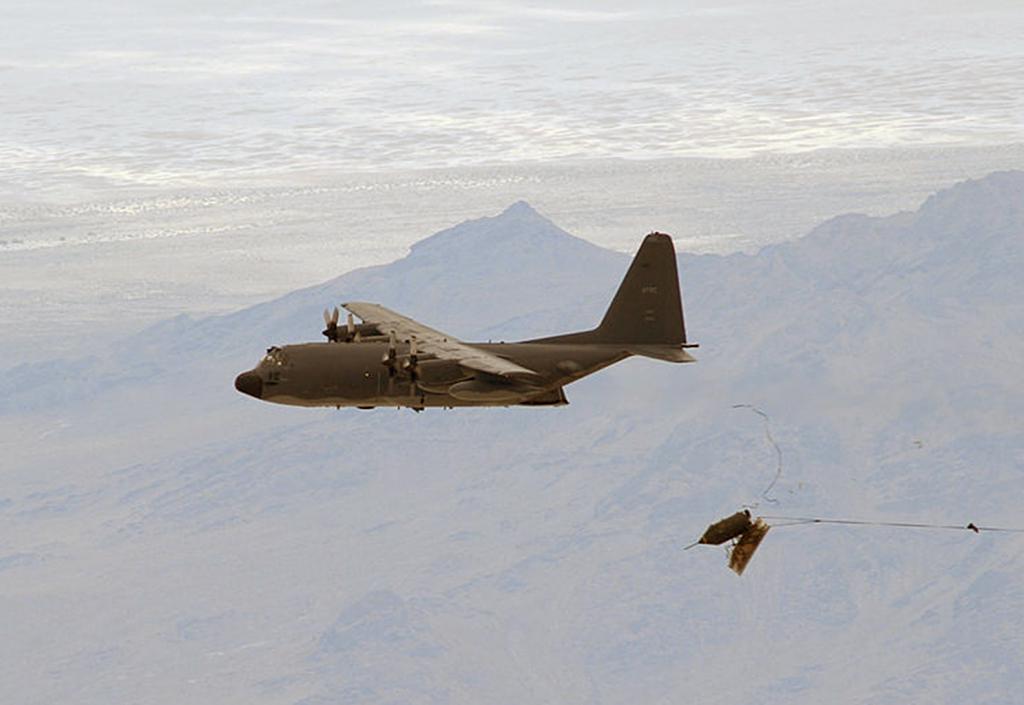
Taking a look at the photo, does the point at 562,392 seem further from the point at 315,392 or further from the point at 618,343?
the point at 315,392

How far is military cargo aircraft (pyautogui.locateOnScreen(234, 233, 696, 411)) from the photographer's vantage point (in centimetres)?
9112

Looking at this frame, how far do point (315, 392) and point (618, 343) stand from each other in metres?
19.2

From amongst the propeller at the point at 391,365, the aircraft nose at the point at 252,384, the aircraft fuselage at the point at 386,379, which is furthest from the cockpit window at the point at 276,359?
the propeller at the point at 391,365

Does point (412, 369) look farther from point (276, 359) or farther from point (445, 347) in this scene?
point (276, 359)

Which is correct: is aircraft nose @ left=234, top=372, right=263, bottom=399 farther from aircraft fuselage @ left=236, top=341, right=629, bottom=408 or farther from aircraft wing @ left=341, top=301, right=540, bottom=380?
aircraft wing @ left=341, top=301, right=540, bottom=380

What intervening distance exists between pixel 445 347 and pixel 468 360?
387 centimetres

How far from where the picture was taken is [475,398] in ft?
292

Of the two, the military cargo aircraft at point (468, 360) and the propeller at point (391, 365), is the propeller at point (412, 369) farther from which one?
the propeller at point (391, 365)

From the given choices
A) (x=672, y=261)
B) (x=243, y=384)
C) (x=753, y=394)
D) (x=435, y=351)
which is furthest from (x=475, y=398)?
(x=753, y=394)

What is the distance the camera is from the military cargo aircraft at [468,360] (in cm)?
9112

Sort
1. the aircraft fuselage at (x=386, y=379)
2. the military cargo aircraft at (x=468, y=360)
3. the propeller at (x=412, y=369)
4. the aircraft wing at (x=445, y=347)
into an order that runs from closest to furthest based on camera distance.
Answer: the aircraft wing at (x=445, y=347), the aircraft fuselage at (x=386, y=379), the military cargo aircraft at (x=468, y=360), the propeller at (x=412, y=369)

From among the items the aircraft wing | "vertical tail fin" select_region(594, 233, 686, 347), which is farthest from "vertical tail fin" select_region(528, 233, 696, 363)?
the aircraft wing

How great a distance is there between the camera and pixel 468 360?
9075 centimetres

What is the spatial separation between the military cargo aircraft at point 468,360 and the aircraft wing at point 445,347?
0.08m
